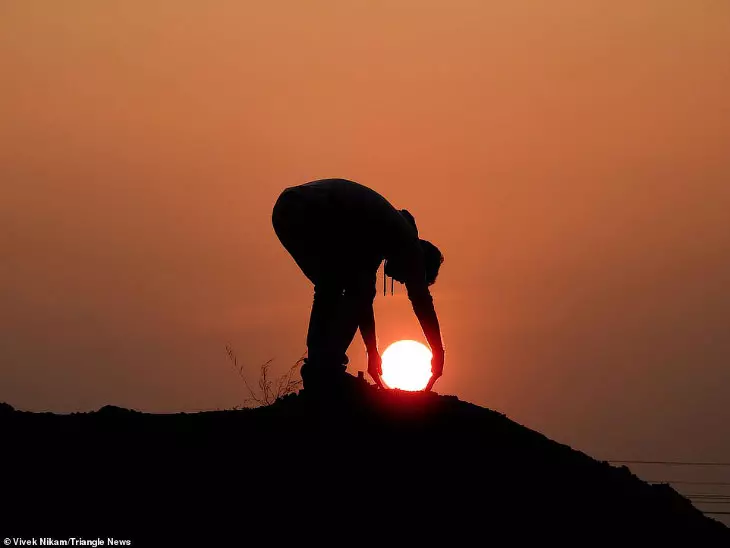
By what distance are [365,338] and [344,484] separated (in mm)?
1829

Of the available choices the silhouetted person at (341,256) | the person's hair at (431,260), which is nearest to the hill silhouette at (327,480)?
the silhouetted person at (341,256)

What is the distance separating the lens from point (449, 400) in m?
10.4

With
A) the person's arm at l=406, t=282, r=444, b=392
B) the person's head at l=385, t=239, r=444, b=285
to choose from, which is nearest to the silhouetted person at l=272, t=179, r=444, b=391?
the person's arm at l=406, t=282, r=444, b=392

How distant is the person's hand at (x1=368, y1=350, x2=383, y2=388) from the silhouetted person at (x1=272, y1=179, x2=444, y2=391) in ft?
1.96

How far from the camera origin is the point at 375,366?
33.9 ft

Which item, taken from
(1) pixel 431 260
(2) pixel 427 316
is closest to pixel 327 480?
(2) pixel 427 316

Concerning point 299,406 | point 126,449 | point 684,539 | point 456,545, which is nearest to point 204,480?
point 126,449

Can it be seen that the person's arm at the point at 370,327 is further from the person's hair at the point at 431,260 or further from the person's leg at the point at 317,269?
the person's hair at the point at 431,260

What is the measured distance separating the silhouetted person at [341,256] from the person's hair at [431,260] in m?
0.46

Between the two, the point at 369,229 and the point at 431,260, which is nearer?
the point at 369,229

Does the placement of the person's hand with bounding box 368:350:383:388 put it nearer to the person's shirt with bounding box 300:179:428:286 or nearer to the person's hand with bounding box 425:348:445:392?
the person's hand with bounding box 425:348:445:392

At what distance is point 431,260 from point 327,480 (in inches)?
102

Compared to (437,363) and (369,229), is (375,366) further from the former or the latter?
(369,229)

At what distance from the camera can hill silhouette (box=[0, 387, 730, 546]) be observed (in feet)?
26.2
